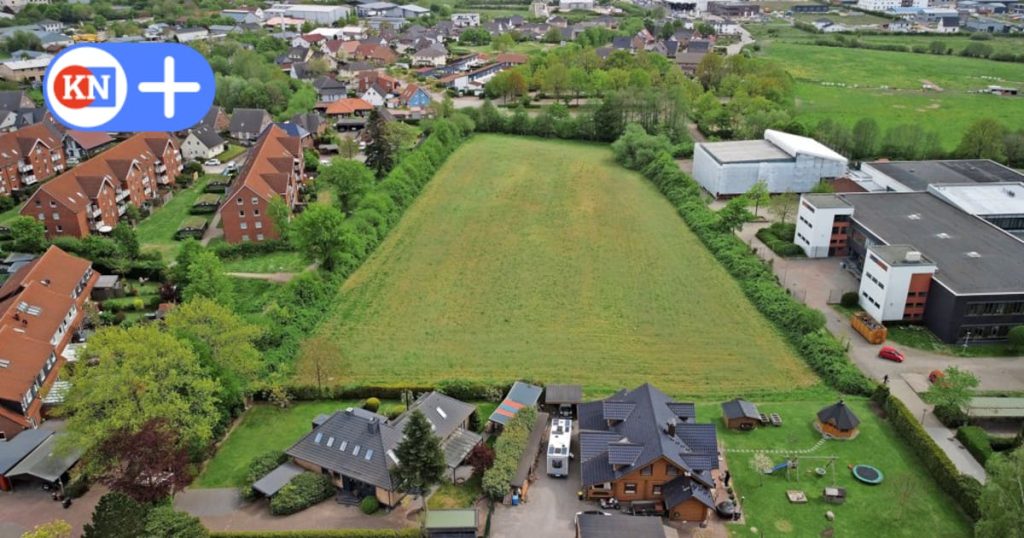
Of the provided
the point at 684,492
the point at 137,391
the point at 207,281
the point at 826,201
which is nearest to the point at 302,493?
the point at 137,391

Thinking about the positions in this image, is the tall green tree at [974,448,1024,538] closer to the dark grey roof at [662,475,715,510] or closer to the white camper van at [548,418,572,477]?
the dark grey roof at [662,475,715,510]

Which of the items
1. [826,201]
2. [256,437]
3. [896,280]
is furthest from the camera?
[826,201]

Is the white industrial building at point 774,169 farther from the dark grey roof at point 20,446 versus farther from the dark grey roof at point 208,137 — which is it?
the dark grey roof at point 20,446

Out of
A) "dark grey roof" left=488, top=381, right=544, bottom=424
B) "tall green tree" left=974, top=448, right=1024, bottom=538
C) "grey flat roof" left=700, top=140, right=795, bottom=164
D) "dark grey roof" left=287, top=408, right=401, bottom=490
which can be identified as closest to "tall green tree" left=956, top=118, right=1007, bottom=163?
"grey flat roof" left=700, top=140, right=795, bottom=164

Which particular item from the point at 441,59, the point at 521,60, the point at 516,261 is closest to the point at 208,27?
the point at 441,59

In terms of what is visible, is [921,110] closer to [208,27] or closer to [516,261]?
[516,261]

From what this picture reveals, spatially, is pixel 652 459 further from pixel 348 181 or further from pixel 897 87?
pixel 897 87

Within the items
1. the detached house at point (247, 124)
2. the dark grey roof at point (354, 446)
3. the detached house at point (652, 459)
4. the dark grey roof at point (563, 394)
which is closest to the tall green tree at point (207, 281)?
the dark grey roof at point (354, 446)
